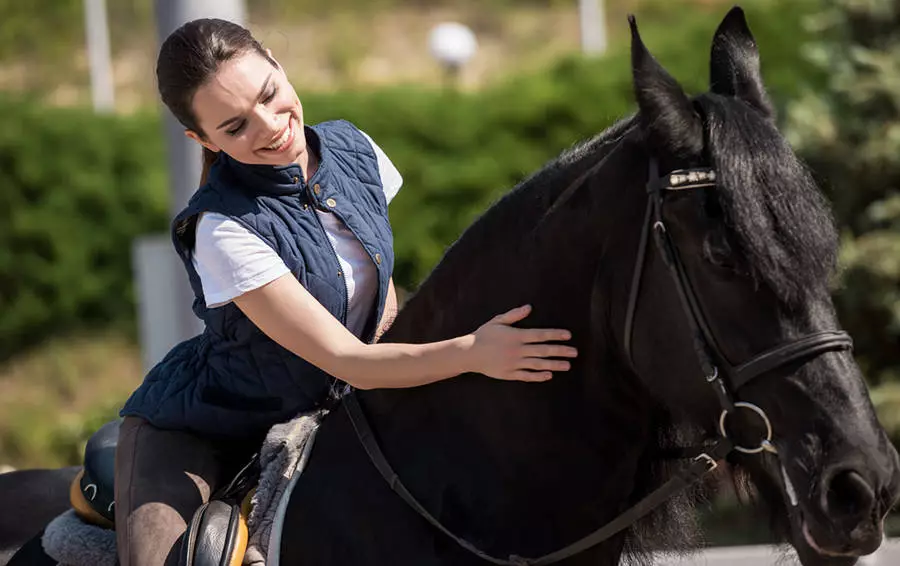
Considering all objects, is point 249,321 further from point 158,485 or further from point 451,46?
point 451,46

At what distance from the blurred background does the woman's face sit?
14.7 feet

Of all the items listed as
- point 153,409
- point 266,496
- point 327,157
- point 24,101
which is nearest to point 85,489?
point 153,409

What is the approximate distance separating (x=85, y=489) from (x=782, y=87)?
24.5 feet

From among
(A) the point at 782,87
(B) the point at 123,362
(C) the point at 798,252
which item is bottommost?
(B) the point at 123,362

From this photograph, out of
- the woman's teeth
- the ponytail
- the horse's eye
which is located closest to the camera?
the horse's eye

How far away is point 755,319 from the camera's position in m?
2.07


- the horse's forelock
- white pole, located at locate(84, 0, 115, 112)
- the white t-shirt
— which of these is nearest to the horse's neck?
the horse's forelock

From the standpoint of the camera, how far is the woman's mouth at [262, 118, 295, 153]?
Answer: 8.39 ft

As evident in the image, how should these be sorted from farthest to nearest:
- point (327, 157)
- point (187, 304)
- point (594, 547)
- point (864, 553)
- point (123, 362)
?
point (123, 362), point (187, 304), point (327, 157), point (594, 547), point (864, 553)

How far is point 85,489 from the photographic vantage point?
2.91 m

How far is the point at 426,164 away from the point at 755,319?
819 cm

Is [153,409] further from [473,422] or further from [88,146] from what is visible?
[88,146]

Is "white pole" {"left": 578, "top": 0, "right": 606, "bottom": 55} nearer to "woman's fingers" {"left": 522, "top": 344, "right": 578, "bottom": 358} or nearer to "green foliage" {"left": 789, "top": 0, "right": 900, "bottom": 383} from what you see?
"green foliage" {"left": 789, "top": 0, "right": 900, "bottom": 383}

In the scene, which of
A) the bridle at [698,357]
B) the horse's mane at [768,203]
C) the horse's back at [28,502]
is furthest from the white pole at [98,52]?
the horse's mane at [768,203]
